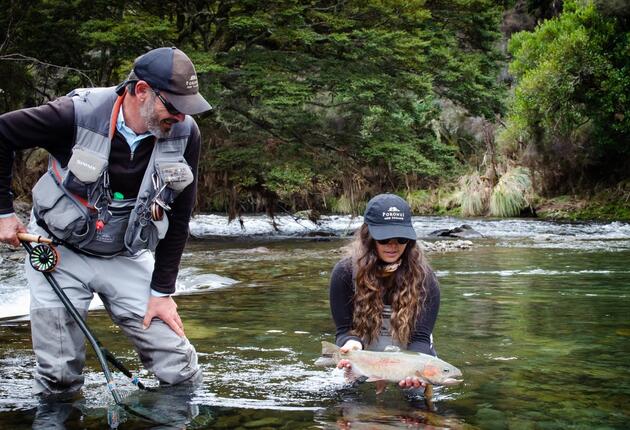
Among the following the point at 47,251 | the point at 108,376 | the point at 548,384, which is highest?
the point at 47,251

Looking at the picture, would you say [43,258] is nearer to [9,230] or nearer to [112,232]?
[9,230]

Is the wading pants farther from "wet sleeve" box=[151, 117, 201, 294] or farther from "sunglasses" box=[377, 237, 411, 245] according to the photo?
"sunglasses" box=[377, 237, 411, 245]

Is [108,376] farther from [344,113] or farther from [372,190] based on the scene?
[372,190]

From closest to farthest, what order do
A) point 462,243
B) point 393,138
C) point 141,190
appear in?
point 141,190, point 462,243, point 393,138

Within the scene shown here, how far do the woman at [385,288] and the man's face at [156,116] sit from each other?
4.24 feet

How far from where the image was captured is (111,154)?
4246 millimetres

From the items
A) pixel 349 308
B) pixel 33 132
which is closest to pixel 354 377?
pixel 349 308

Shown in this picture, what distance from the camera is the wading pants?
427 centimetres

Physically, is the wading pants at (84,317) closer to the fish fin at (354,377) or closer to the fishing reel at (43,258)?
the fishing reel at (43,258)

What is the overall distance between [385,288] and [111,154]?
1.76m

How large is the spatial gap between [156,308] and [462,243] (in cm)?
1311

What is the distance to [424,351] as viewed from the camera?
4789 millimetres

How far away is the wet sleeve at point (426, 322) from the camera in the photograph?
4.84 m

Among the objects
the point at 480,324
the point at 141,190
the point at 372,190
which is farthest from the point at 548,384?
the point at 372,190
